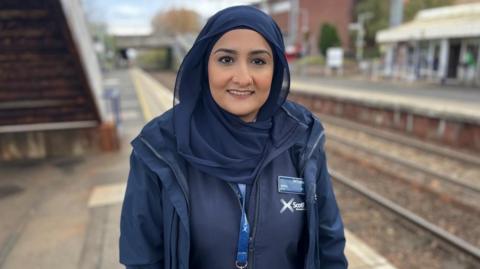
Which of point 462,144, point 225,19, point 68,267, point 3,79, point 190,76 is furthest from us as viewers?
point 462,144

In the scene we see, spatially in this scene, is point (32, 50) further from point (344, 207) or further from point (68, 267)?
point (344, 207)

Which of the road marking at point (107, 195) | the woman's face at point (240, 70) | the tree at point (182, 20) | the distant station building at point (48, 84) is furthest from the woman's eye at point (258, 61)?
the tree at point (182, 20)

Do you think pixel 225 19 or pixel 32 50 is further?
pixel 32 50

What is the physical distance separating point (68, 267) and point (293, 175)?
2.86m

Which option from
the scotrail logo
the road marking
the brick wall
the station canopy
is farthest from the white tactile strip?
the brick wall

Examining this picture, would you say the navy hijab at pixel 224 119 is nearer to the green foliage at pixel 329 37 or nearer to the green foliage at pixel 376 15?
the green foliage at pixel 329 37

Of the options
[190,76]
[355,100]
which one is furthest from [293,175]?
[355,100]

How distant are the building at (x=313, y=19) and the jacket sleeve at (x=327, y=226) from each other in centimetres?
4891

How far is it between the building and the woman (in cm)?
4903

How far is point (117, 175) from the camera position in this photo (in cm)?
663

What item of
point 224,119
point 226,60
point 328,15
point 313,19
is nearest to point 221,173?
point 224,119

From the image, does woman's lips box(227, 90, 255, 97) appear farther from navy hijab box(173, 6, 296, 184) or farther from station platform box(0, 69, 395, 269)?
station platform box(0, 69, 395, 269)

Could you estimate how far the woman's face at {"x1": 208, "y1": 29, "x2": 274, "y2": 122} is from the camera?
1683 mm

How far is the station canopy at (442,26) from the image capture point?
22594 millimetres
